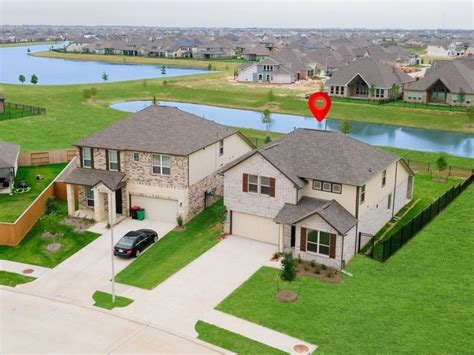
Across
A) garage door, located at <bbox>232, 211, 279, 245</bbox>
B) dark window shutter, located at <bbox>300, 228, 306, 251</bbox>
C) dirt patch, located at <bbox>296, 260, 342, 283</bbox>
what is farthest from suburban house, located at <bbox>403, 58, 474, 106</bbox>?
dirt patch, located at <bbox>296, 260, 342, 283</bbox>

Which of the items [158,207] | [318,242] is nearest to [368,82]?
[158,207]

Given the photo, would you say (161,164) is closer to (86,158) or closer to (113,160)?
(113,160)

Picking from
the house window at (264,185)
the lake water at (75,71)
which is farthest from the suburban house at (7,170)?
the lake water at (75,71)

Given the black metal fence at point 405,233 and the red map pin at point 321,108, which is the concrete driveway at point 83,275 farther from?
the red map pin at point 321,108

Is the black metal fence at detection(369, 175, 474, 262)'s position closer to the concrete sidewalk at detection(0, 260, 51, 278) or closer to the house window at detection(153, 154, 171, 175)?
the house window at detection(153, 154, 171, 175)

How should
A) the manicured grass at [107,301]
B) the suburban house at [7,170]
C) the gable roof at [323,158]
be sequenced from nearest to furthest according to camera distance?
the manicured grass at [107,301] → the gable roof at [323,158] → the suburban house at [7,170]
